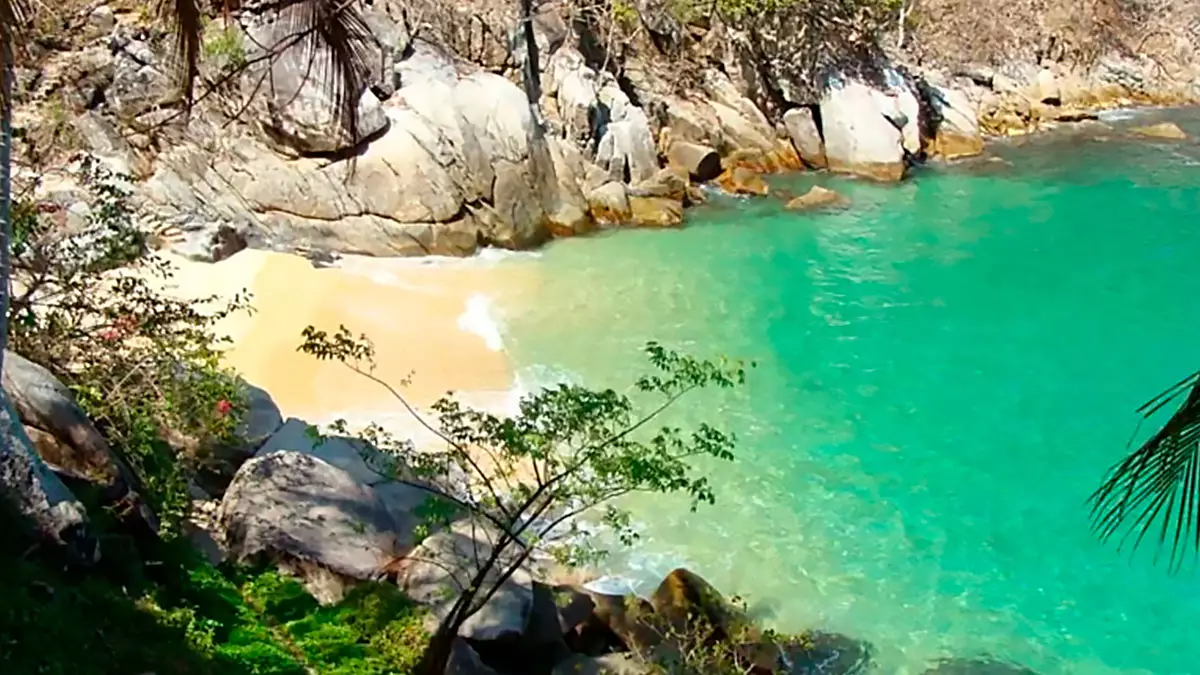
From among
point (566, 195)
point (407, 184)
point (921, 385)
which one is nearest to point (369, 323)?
point (407, 184)

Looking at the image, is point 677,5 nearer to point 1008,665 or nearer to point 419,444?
point 419,444

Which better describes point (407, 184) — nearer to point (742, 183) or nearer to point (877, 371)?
point (742, 183)

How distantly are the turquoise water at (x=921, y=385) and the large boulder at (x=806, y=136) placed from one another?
5.34ft

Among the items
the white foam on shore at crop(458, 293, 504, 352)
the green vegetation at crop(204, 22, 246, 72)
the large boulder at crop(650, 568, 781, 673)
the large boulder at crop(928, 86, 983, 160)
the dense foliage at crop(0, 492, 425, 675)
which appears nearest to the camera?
the green vegetation at crop(204, 22, 246, 72)

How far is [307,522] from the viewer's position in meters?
8.42

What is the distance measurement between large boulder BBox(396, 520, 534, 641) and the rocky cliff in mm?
4122

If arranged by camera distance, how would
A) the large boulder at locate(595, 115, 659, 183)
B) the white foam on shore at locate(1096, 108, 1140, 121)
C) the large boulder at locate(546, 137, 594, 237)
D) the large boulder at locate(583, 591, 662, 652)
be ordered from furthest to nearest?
the white foam on shore at locate(1096, 108, 1140, 121) → the large boulder at locate(595, 115, 659, 183) → the large boulder at locate(546, 137, 594, 237) → the large boulder at locate(583, 591, 662, 652)

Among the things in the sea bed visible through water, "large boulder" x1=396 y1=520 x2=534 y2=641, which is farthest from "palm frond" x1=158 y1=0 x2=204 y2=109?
the sea bed visible through water

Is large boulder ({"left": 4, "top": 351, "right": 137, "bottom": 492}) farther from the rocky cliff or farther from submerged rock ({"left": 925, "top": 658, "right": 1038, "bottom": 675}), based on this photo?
submerged rock ({"left": 925, "top": 658, "right": 1038, "bottom": 675})

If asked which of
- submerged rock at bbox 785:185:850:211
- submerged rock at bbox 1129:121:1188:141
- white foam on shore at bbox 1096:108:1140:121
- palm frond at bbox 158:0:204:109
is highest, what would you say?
white foam on shore at bbox 1096:108:1140:121

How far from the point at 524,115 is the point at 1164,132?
2120cm

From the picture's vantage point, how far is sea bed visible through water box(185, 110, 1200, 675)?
10.4m

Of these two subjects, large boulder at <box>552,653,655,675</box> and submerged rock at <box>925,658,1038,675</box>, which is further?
submerged rock at <box>925,658,1038,675</box>

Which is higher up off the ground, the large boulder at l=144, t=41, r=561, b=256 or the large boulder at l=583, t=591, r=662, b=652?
the large boulder at l=144, t=41, r=561, b=256
